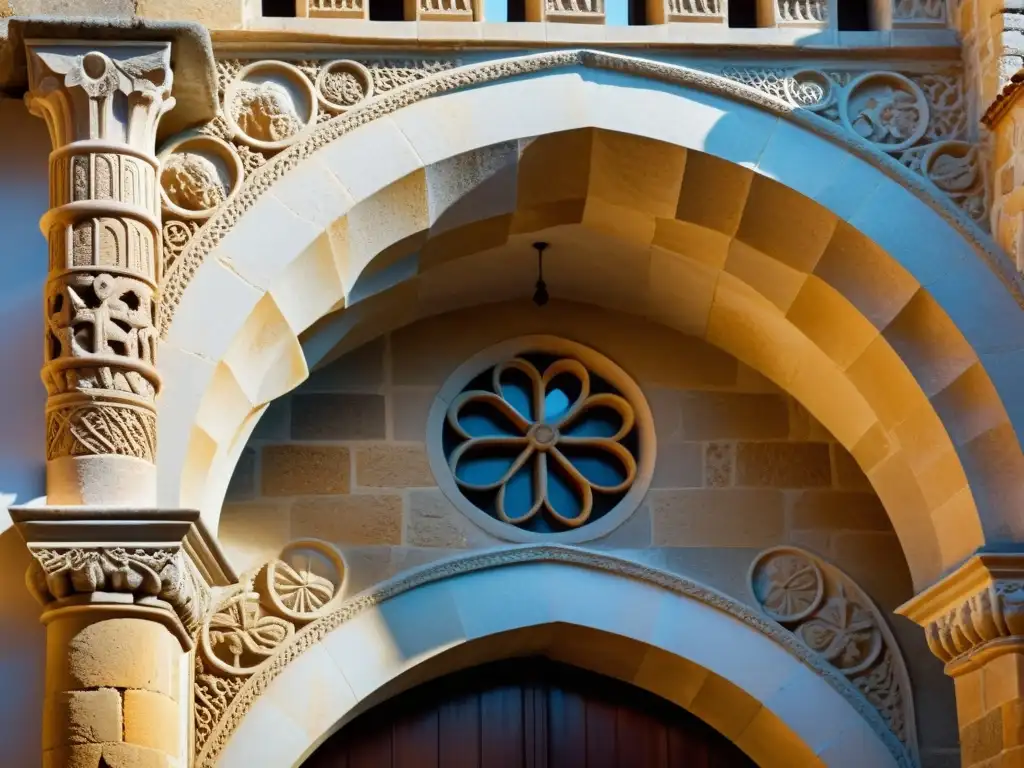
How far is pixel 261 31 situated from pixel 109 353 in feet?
4.25

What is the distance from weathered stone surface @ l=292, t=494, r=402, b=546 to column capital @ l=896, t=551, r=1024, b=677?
1.78 m

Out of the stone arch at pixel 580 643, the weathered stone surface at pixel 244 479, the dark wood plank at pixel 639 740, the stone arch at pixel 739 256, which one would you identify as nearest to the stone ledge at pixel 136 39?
the stone arch at pixel 739 256

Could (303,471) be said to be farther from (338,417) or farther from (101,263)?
(101,263)

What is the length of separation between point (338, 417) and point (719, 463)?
1343 mm

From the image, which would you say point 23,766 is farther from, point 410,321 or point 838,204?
point 838,204

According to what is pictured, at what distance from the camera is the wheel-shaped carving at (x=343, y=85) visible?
6.10m

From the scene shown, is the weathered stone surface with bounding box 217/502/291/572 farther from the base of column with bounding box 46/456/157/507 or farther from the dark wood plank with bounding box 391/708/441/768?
the base of column with bounding box 46/456/157/507

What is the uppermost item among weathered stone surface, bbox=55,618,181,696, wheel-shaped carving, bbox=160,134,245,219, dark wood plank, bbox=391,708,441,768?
wheel-shaped carving, bbox=160,134,245,219

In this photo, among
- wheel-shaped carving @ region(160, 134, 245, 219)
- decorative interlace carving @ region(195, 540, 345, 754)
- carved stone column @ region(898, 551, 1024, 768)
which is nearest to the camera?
carved stone column @ region(898, 551, 1024, 768)

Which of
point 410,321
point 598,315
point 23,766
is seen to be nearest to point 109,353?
point 23,766

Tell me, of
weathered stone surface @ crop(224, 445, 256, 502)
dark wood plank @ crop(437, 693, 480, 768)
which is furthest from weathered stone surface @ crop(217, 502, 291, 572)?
dark wood plank @ crop(437, 693, 480, 768)

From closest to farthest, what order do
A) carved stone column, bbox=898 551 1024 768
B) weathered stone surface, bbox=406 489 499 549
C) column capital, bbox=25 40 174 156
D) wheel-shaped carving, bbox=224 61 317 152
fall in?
column capital, bbox=25 40 174 156 < carved stone column, bbox=898 551 1024 768 < wheel-shaped carving, bbox=224 61 317 152 < weathered stone surface, bbox=406 489 499 549

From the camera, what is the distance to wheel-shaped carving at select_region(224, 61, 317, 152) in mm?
6020

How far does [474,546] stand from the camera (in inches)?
266
